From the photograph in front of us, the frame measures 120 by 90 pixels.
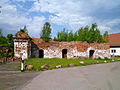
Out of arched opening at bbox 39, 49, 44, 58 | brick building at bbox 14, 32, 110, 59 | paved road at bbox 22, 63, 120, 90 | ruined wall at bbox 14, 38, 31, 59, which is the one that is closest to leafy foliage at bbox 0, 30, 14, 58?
ruined wall at bbox 14, 38, 31, 59

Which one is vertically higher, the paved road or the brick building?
the brick building

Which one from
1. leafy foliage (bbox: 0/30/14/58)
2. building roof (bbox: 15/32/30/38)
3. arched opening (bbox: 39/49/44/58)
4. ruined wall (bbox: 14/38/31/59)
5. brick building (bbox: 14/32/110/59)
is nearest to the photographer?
leafy foliage (bbox: 0/30/14/58)

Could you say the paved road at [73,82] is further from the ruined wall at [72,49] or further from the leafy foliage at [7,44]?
the ruined wall at [72,49]

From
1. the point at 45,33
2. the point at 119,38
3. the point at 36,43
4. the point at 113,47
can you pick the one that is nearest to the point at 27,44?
the point at 36,43

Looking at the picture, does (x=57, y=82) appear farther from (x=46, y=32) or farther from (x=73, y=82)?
(x=46, y=32)

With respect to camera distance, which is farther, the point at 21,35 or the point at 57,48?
the point at 57,48

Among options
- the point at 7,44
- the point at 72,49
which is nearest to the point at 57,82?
the point at 7,44

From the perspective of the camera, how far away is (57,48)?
18312 mm

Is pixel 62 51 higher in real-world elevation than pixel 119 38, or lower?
lower

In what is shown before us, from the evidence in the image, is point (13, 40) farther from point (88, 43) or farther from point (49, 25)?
point (88, 43)

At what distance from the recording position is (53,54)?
18.0m

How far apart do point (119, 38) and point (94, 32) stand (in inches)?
647

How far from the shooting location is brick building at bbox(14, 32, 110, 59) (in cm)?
1430

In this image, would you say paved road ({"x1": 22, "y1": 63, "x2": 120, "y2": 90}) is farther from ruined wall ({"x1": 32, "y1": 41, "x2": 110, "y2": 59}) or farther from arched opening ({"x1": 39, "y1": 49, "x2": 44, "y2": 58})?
arched opening ({"x1": 39, "y1": 49, "x2": 44, "y2": 58})
